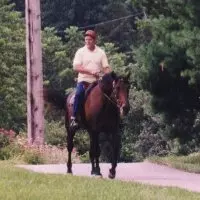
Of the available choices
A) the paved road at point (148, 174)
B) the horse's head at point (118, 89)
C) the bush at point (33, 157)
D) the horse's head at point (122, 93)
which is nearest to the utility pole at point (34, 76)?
the bush at point (33, 157)

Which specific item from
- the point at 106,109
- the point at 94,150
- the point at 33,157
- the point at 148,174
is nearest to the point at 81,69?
the point at 106,109

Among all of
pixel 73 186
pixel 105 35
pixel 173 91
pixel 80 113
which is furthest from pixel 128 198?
pixel 105 35

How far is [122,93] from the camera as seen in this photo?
51.4 ft

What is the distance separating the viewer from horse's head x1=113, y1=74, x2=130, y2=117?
15.6m

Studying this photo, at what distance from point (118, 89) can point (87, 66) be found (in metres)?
1.00

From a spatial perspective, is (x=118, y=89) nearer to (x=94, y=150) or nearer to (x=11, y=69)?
(x=94, y=150)

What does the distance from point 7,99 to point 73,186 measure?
27307mm

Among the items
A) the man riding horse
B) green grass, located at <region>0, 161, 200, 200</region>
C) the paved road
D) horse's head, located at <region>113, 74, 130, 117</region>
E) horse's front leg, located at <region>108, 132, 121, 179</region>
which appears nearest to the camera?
green grass, located at <region>0, 161, 200, 200</region>

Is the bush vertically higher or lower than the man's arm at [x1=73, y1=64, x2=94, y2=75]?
lower

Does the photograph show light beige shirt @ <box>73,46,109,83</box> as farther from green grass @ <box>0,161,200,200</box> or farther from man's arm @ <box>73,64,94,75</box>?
green grass @ <box>0,161,200,200</box>

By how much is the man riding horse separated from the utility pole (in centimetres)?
953

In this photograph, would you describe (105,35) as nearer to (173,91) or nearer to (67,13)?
(67,13)

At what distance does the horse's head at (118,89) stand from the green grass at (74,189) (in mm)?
1630

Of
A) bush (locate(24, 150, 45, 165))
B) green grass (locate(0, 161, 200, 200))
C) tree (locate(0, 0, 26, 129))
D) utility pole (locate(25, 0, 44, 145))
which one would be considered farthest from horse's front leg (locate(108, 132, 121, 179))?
tree (locate(0, 0, 26, 129))
